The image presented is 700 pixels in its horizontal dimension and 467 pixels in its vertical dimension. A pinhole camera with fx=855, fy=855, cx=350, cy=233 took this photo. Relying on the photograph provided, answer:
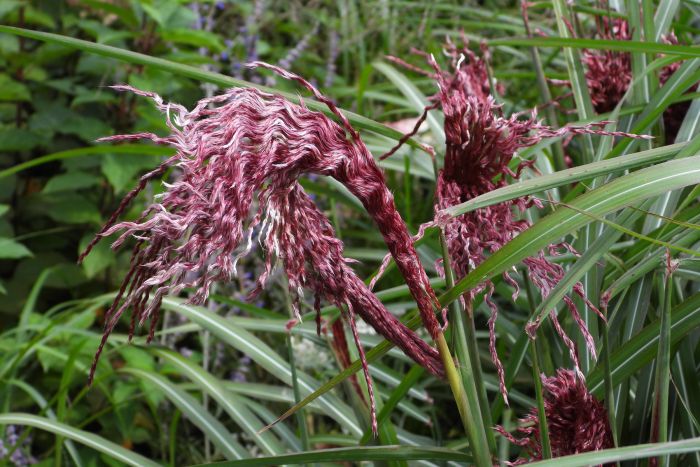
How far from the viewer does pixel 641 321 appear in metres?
0.91

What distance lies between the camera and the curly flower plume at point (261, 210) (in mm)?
567

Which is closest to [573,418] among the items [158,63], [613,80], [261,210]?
[261,210]

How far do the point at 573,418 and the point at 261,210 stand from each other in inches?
13.6

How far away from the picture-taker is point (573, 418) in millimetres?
735

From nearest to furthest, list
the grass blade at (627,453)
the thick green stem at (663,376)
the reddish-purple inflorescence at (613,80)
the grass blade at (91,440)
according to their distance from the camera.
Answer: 1. the grass blade at (627,453)
2. the thick green stem at (663,376)
3. the grass blade at (91,440)
4. the reddish-purple inflorescence at (613,80)

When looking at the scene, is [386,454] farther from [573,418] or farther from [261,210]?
[261,210]

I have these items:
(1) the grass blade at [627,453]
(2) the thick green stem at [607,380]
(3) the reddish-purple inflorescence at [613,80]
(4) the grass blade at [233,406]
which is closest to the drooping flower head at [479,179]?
(2) the thick green stem at [607,380]

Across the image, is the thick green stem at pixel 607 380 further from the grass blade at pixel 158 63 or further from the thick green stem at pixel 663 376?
the grass blade at pixel 158 63

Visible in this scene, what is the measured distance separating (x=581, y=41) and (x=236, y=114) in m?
0.48

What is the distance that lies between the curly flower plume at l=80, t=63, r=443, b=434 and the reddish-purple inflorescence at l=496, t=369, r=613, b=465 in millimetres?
145

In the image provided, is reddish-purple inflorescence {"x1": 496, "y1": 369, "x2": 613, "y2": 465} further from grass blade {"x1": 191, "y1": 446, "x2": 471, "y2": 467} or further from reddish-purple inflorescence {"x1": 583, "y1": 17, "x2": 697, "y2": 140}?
reddish-purple inflorescence {"x1": 583, "y1": 17, "x2": 697, "y2": 140}

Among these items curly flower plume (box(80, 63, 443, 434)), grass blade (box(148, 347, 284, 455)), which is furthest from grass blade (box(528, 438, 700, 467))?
grass blade (box(148, 347, 284, 455))

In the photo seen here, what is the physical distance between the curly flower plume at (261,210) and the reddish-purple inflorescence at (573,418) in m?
0.14

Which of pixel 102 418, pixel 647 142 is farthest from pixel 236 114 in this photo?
pixel 102 418
